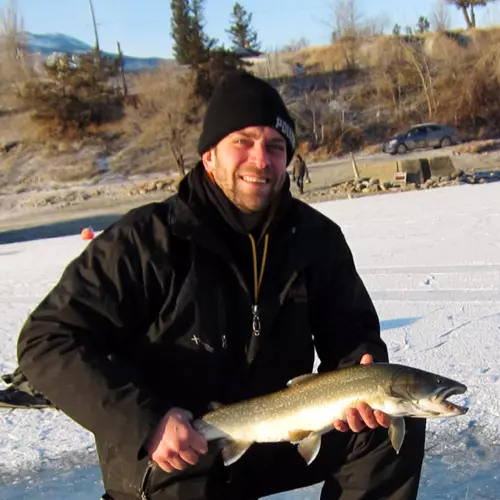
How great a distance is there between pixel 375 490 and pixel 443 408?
Result: 53 cm

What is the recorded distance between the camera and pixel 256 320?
2854mm

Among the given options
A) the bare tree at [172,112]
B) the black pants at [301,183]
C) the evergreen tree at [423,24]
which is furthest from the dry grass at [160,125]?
the evergreen tree at [423,24]

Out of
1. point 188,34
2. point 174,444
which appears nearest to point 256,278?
point 174,444

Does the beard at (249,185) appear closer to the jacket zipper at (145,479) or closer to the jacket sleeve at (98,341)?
the jacket sleeve at (98,341)

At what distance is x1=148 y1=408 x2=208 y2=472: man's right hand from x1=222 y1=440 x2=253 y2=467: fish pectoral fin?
125 millimetres

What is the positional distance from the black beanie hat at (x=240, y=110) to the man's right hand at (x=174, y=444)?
1147 millimetres

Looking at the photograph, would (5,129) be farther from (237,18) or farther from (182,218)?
(182,218)

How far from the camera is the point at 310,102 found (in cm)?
4644

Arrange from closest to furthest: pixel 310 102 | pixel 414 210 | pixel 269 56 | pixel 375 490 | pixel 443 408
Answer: pixel 443 408 < pixel 375 490 < pixel 414 210 < pixel 310 102 < pixel 269 56

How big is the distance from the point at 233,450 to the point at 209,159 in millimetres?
1207

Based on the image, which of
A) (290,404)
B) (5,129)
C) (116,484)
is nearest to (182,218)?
(290,404)

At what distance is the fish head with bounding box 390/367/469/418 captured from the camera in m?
2.46

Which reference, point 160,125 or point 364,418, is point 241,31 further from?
point 364,418

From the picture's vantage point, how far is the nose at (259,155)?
9.37 ft
